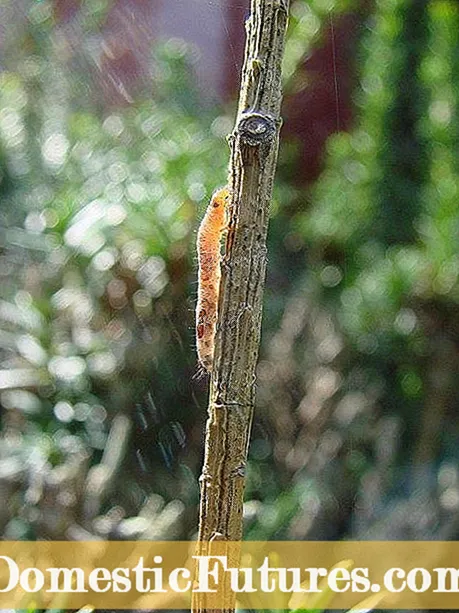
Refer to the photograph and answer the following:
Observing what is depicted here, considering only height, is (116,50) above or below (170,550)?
above

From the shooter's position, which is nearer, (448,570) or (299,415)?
(448,570)

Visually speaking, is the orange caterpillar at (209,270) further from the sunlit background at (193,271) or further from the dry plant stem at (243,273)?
the sunlit background at (193,271)

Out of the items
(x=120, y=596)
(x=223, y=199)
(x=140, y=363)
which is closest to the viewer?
(x=223, y=199)

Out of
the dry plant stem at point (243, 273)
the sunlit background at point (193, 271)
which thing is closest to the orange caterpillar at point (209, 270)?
the dry plant stem at point (243, 273)

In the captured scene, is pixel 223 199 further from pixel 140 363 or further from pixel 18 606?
pixel 140 363

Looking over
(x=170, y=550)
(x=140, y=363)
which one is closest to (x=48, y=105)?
(x=140, y=363)

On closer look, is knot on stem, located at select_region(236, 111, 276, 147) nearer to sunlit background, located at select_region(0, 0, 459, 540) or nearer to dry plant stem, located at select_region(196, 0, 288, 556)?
dry plant stem, located at select_region(196, 0, 288, 556)

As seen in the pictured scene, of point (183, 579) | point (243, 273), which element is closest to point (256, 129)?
point (243, 273)

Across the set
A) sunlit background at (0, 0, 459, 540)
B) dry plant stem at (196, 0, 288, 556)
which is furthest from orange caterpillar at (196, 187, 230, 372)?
sunlit background at (0, 0, 459, 540)
